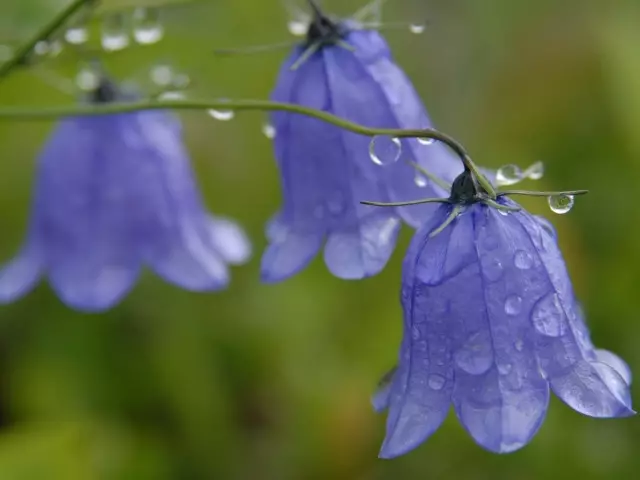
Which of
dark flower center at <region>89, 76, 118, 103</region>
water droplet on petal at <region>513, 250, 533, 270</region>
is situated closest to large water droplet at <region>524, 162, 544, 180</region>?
water droplet on petal at <region>513, 250, 533, 270</region>

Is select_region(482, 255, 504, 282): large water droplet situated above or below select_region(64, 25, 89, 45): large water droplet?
below

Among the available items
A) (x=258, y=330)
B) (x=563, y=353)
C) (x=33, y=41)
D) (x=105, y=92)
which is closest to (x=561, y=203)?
(x=563, y=353)

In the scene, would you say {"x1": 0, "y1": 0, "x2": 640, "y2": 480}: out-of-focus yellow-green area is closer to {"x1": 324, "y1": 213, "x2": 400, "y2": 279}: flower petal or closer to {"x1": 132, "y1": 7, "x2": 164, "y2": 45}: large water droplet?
{"x1": 132, "y1": 7, "x2": 164, "y2": 45}: large water droplet

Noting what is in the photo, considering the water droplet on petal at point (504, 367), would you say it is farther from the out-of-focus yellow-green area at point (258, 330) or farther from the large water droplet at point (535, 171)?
the out-of-focus yellow-green area at point (258, 330)

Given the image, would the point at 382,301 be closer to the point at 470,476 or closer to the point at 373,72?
the point at 470,476

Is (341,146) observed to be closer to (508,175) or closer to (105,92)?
(508,175)

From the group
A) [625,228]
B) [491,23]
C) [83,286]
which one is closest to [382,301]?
[625,228]
